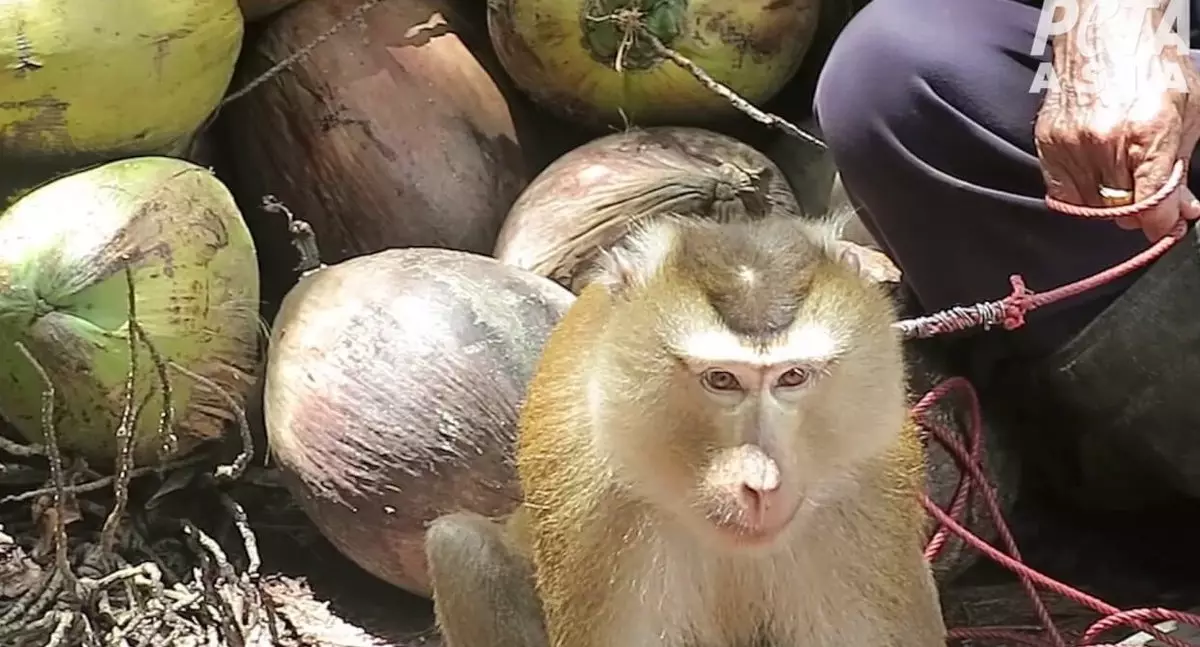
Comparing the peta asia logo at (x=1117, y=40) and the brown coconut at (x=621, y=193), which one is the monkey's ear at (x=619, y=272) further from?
the brown coconut at (x=621, y=193)

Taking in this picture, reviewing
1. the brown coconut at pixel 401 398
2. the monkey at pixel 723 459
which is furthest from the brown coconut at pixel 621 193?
the monkey at pixel 723 459

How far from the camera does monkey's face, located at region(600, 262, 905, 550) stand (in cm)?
100

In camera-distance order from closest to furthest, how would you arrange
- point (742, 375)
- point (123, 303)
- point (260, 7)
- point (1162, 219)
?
point (742, 375) → point (1162, 219) → point (123, 303) → point (260, 7)

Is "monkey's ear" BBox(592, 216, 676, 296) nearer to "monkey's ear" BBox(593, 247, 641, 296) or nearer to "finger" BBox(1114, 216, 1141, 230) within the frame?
"monkey's ear" BBox(593, 247, 641, 296)

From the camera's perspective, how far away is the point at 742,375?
39.1 inches

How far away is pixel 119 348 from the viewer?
1.55 metres

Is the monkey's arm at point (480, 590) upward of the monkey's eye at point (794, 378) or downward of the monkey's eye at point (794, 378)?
downward

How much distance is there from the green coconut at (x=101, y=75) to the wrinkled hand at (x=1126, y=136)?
0.96m

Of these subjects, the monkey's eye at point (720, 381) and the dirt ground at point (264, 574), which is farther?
the dirt ground at point (264, 574)

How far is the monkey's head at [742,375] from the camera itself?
100 centimetres

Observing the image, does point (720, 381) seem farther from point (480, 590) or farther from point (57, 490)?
point (57, 490)

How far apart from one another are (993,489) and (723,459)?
2.14ft

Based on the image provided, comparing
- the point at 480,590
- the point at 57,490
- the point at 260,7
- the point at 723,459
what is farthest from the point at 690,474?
the point at 260,7

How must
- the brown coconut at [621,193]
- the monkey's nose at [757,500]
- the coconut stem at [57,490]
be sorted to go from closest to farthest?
the monkey's nose at [757,500]
the coconut stem at [57,490]
the brown coconut at [621,193]
